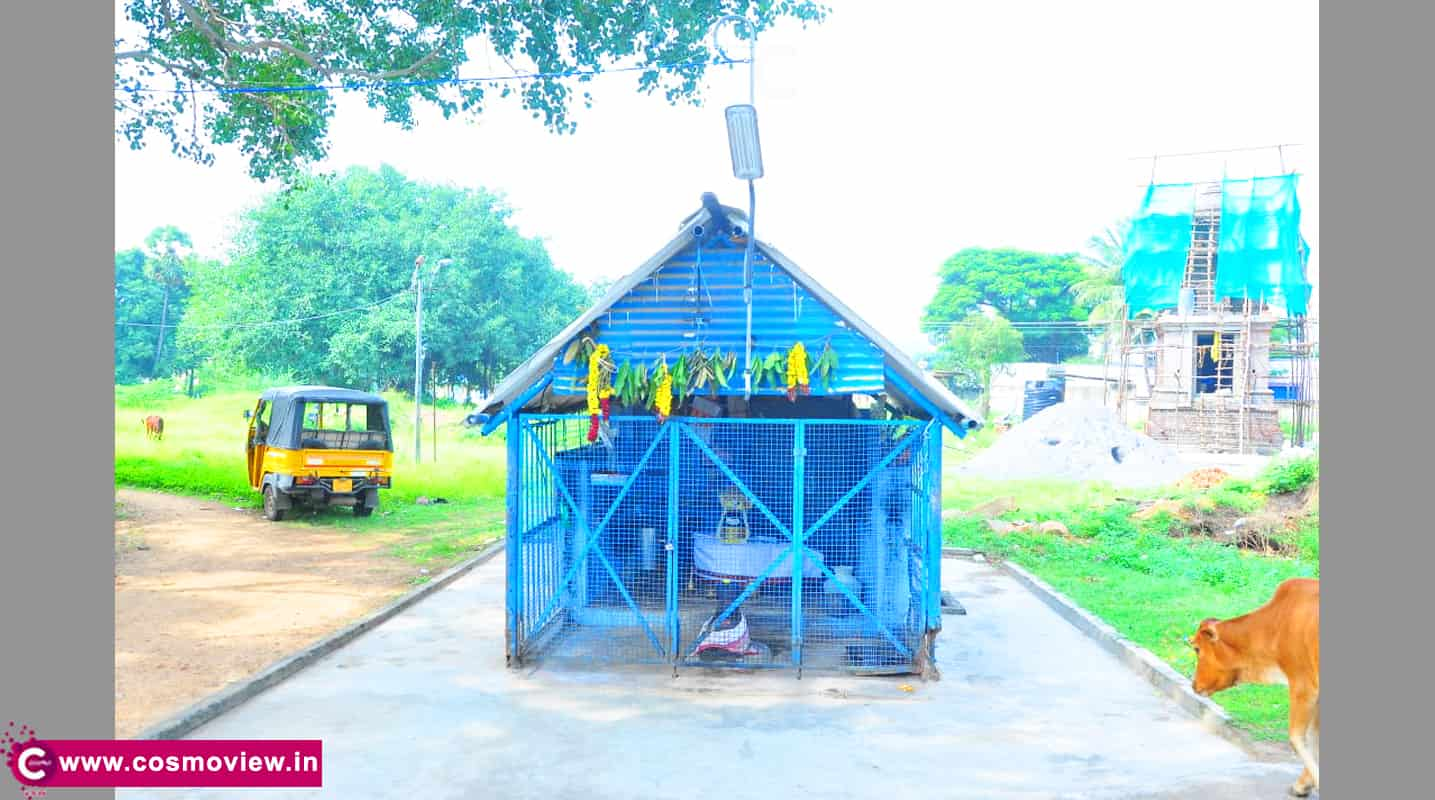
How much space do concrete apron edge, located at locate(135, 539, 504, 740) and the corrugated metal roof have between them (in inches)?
110

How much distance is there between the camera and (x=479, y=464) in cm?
2814

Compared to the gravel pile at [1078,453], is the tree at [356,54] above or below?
above

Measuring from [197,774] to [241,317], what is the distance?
37.5 metres

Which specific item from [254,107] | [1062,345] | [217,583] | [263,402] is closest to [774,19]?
[254,107]

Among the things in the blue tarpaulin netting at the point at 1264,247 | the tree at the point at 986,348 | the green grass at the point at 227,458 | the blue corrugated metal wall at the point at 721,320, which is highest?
the blue tarpaulin netting at the point at 1264,247

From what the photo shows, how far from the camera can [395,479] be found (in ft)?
80.1

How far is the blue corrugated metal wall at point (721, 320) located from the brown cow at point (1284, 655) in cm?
331

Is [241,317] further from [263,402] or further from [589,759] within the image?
[589,759]

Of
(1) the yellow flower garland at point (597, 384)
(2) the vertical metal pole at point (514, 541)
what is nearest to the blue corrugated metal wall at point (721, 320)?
(1) the yellow flower garland at point (597, 384)

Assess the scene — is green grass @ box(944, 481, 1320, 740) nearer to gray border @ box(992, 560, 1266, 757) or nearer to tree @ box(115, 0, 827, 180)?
gray border @ box(992, 560, 1266, 757)

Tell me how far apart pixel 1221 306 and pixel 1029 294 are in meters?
24.5

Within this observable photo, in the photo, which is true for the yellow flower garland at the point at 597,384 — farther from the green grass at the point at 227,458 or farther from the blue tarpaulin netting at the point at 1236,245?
the blue tarpaulin netting at the point at 1236,245

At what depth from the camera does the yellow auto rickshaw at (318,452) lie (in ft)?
59.1

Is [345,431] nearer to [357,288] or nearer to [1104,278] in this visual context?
[357,288]
